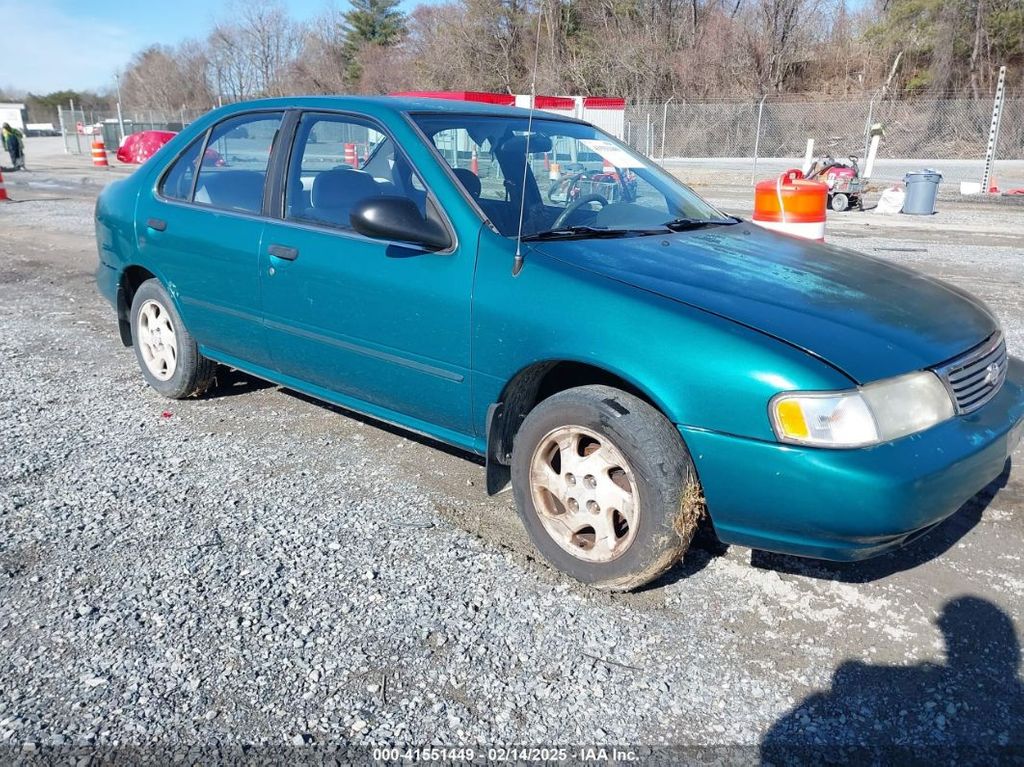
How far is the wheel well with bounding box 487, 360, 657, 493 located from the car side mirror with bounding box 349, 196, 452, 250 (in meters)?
0.61

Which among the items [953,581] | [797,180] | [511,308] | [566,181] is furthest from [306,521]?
[797,180]

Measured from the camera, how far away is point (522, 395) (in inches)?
124

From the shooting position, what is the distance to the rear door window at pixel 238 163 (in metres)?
4.06

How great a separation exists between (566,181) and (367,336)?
45.3 inches

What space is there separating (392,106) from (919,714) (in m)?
3.03

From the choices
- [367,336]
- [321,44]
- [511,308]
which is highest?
[321,44]

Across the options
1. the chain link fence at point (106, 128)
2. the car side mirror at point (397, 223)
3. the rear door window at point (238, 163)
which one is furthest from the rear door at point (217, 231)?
the chain link fence at point (106, 128)

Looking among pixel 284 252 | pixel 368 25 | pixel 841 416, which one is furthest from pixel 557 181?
pixel 368 25

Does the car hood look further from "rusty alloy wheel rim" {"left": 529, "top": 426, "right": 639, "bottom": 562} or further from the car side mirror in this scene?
"rusty alloy wheel rim" {"left": 529, "top": 426, "right": 639, "bottom": 562}

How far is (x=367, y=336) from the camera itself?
3498mm

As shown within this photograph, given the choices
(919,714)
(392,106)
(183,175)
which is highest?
(392,106)

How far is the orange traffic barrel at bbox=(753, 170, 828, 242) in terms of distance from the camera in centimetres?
577

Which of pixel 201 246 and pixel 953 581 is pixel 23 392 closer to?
pixel 201 246

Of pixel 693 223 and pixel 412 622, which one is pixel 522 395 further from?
pixel 693 223
